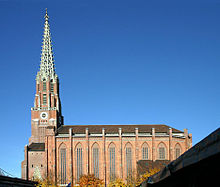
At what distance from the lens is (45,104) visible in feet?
303

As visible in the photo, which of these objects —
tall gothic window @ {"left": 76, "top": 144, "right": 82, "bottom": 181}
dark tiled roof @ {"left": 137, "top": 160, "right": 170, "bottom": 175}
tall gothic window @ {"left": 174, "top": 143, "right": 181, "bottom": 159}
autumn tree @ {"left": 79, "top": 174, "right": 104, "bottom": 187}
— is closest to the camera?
autumn tree @ {"left": 79, "top": 174, "right": 104, "bottom": 187}

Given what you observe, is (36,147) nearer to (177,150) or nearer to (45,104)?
(45,104)

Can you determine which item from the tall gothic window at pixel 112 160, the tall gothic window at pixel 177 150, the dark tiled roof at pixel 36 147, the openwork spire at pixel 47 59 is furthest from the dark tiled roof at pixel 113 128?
the openwork spire at pixel 47 59

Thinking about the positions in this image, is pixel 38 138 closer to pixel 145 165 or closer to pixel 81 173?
pixel 81 173

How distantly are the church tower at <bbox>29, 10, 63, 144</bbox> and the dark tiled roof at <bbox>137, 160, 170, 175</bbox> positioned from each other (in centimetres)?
2333

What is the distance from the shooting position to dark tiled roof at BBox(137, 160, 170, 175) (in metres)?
73.9

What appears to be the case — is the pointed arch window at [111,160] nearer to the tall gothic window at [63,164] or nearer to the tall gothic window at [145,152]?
the tall gothic window at [145,152]

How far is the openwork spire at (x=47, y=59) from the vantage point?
316 ft

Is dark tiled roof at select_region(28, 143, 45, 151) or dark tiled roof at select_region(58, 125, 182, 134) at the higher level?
dark tiled roof at select_region(58, 125, 182, 134)

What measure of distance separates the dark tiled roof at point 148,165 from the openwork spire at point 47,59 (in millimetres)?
33060

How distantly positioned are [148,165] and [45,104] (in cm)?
3101

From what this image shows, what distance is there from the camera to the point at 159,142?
8250 cm

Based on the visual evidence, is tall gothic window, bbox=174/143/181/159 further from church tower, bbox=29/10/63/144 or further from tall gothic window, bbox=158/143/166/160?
church tower, bbox=29/10/63/144

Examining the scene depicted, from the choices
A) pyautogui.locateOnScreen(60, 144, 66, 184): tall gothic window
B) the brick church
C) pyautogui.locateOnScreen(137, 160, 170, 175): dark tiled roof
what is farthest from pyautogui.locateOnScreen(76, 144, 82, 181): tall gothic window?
pyautogui.locateOnScreen(137, 160, 170, 175): dark tiled roof
